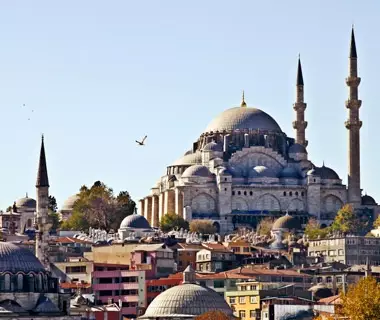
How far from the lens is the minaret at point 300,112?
144 meters

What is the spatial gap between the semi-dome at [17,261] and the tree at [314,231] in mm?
47511

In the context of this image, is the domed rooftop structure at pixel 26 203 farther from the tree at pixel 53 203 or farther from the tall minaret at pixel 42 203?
the tall minaret at pixel 42 203

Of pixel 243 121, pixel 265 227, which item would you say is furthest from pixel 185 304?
pixel 243 121

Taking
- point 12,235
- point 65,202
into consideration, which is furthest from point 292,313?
point 65,202

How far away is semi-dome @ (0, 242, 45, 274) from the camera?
7612 cm

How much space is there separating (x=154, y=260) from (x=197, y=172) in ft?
112

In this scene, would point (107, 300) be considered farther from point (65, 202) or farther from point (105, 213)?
point (65, 202)

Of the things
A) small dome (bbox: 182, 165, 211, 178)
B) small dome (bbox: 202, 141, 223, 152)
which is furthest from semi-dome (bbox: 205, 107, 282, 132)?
small dome (bbox: 182, 165, 211, 178)

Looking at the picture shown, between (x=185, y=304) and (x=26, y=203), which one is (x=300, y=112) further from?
(x=185, y=304)

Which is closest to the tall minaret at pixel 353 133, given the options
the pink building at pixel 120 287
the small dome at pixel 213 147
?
the small dome at pixel 213 147

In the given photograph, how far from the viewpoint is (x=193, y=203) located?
137 meters

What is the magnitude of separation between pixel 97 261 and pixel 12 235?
8110 mm

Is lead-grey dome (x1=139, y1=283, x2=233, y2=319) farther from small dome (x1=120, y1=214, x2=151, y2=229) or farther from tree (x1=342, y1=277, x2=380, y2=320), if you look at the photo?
small dome (x1=120, y1=214, x2=151, y2=229)

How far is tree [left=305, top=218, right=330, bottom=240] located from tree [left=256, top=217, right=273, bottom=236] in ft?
7.76
